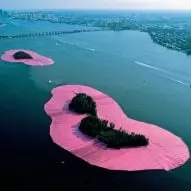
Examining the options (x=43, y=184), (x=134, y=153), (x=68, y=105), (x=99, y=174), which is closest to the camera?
(x=43, y=184)

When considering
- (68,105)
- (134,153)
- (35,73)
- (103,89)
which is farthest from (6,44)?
(134,153)

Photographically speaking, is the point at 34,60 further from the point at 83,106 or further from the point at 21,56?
the point at 83,106

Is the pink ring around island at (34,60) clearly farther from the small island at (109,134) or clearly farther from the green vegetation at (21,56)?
the small island at (109,134)

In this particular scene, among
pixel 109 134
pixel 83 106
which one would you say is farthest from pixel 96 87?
pixel 109 134

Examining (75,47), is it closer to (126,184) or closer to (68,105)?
(68,105)

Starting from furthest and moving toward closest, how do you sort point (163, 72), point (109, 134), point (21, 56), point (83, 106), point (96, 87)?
point (21, 56) < point (163, 72) < point (96, 87) < point (83, 106) < point (109, 134)

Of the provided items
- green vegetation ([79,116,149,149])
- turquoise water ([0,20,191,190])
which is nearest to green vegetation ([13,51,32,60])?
turquoise water ([0,20,191,190])
